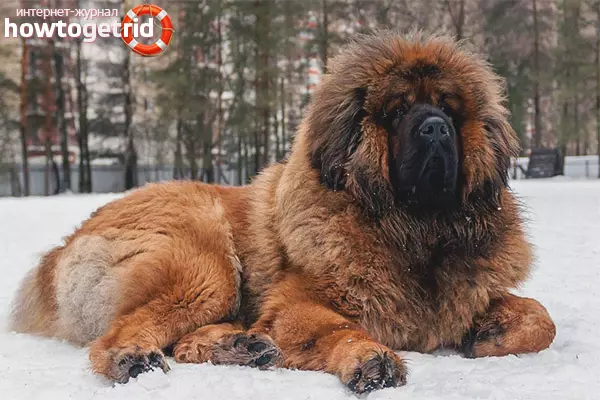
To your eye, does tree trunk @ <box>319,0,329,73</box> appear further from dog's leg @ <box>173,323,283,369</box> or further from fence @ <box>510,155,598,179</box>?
dog's leg @ <box>173,323,283,369</box>

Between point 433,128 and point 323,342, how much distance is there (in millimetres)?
1263

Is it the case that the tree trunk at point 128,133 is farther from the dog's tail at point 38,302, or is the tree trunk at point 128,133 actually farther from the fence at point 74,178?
the dog's tail at point 38,302

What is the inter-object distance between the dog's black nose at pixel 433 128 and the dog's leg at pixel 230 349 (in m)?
1.36

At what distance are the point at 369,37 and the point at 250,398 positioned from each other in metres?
2.55

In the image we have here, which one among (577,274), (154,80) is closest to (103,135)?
(154,80)

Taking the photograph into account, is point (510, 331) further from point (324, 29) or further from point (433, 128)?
point (324, 29)

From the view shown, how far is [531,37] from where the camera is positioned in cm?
2609

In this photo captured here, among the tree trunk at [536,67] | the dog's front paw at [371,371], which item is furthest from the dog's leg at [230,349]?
the tree trunk at [536,67]

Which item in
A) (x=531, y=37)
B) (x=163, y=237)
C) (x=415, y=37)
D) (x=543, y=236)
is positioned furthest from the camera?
(x=531, y=37)

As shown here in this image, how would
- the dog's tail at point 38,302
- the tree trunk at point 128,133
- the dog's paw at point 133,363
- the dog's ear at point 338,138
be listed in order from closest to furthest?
the dog's paw at point 133,363 → the dog's ear at point 338,138 → the dog's tail at point 38,302 → the tree trunk at point 128,133

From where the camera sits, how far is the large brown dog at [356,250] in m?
3.26

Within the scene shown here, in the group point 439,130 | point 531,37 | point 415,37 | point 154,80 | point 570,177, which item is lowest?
point 570,177

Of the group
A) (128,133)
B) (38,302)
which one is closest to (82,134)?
(128,133)

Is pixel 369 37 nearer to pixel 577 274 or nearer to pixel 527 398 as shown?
pixel 527 398
